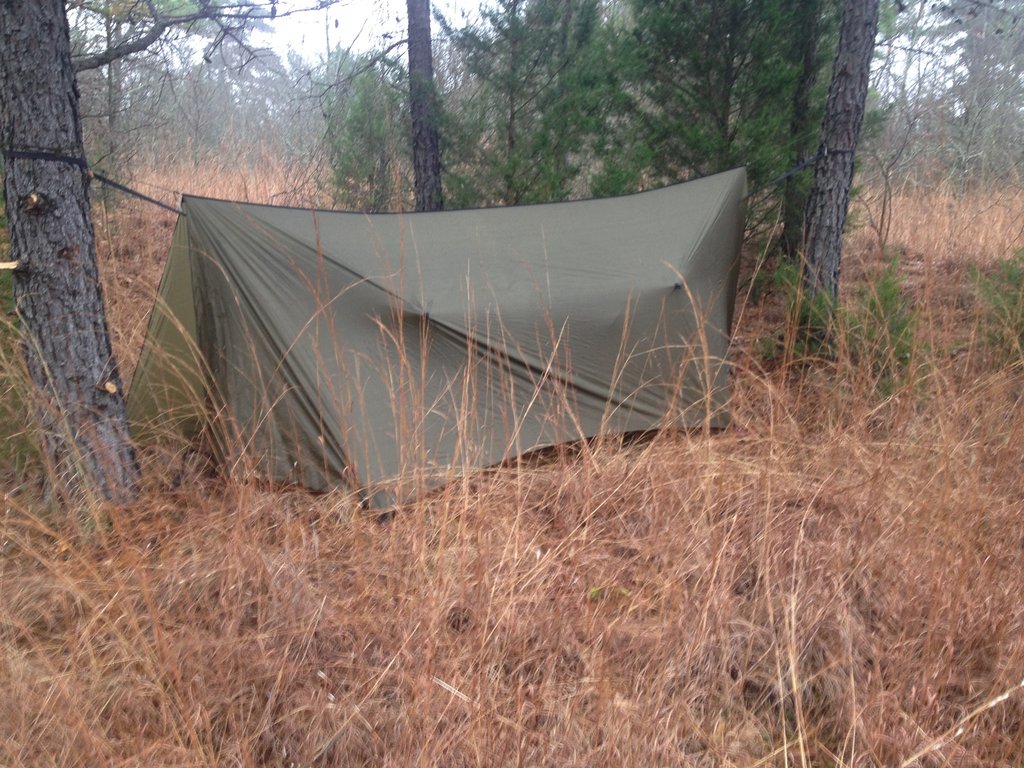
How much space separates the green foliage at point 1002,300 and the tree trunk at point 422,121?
3694 mm

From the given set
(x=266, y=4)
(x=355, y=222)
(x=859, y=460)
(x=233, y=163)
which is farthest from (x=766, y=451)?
(x=233, y=163)

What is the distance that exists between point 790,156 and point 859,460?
10.8 ft

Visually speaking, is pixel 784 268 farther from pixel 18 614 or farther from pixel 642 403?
pixel 18 614

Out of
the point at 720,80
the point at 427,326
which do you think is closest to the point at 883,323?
the point at 720,80

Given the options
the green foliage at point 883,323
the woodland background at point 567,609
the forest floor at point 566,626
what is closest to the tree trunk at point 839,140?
the green foliage at point 883,323

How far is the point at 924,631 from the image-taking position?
→ 2023 mm

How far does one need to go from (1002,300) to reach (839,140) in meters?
1.22

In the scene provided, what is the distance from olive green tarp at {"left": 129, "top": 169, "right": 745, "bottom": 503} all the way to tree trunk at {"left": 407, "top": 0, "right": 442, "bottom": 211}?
2.40 meters

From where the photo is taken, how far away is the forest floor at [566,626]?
69.4 inches

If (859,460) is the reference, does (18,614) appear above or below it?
below

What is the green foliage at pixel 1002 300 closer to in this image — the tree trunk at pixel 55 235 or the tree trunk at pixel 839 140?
the tree trunk at pixel 839 140

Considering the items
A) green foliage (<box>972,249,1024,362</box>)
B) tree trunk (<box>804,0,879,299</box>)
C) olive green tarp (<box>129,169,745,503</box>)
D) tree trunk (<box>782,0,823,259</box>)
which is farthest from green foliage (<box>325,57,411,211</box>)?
green foliage (<box>972,249,1024,362</box>)

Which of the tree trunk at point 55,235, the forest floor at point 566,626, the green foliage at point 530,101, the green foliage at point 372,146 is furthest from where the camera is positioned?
the green foliage at point 372,146

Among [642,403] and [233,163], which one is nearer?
[642,403]
